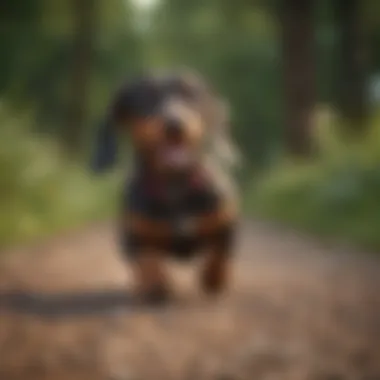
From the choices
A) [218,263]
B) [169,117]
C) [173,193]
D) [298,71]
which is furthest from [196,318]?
[298,71]

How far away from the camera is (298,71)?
135 centimetres

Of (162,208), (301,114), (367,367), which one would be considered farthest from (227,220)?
(367,367)

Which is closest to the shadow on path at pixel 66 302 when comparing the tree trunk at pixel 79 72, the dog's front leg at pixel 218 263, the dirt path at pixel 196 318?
the dirt path at pixel 196 318

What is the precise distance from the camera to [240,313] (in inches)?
51.1

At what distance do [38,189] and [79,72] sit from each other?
202mm

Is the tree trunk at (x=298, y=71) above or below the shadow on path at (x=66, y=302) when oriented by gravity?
above

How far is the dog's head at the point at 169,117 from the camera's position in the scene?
128cm

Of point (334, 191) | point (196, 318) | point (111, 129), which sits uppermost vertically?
point (111, 129)

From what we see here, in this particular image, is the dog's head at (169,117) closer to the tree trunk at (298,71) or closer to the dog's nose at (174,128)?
the dog's nose at (174,128)

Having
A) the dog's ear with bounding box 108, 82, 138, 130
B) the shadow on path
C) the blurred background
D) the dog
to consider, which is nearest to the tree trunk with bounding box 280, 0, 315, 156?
the blurred background

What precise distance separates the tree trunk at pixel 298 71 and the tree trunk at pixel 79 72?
315 mm

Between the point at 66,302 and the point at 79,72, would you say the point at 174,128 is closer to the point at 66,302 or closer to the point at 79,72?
the point at 79,72

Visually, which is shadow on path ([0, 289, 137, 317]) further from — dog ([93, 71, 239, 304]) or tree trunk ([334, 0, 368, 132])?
tree trunk ([334, 0, 368, 132])

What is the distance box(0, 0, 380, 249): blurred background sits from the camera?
1.32 m
